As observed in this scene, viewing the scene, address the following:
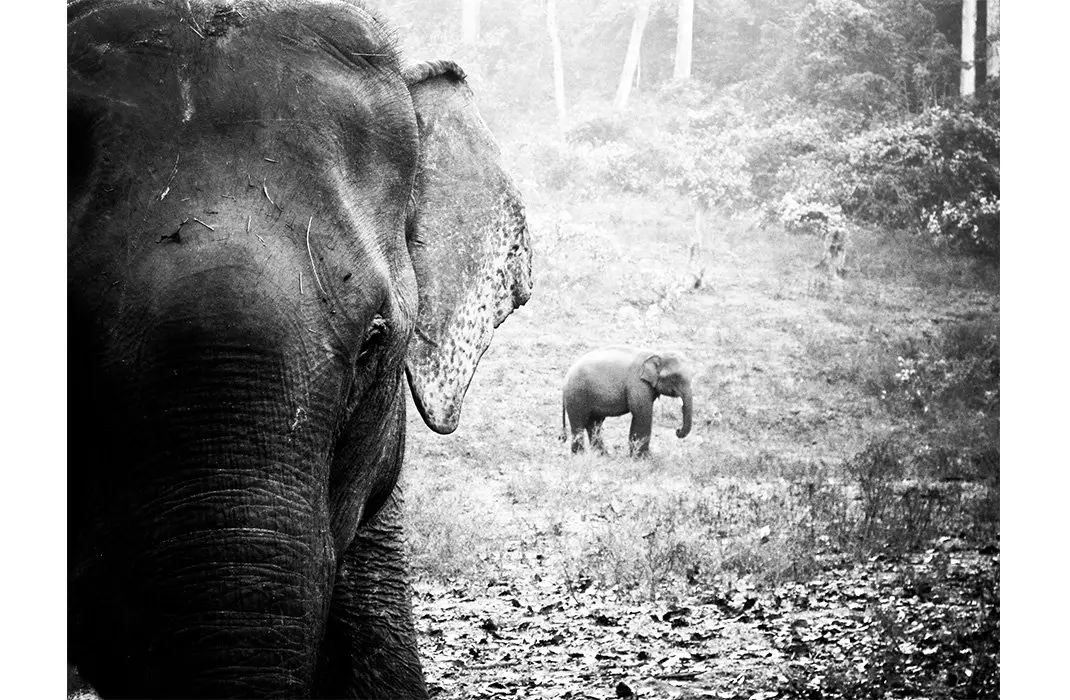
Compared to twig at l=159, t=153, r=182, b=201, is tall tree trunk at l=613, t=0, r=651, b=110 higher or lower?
higher

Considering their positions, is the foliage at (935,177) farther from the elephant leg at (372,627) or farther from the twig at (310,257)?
the twig at (310,257)

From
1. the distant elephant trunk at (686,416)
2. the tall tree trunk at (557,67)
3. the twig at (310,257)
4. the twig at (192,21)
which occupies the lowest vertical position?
the distant elephant trunk at (686,416)

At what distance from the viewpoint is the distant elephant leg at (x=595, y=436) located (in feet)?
16.9

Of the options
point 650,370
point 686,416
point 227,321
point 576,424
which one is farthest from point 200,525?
point 686,416

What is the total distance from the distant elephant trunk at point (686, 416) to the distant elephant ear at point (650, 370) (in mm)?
174

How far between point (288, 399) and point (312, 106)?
73 centimetres

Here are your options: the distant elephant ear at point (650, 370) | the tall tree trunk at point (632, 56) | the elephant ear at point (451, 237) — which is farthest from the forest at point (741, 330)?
the elephant ear at point (451, 237)

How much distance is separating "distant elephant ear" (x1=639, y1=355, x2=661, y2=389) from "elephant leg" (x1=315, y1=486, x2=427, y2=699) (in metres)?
1.63

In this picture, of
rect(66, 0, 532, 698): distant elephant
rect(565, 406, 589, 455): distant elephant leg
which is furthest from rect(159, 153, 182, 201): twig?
rect(565, 406, 589, 455): distant elephant leg

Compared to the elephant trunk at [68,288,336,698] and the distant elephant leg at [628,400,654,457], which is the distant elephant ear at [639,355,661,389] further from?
the elephant trunk at [68,288,336,698]

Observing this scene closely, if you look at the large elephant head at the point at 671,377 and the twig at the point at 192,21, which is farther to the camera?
the large elephant head at the point at 671,377

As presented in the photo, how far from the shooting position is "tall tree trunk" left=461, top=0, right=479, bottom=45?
16.6 feet

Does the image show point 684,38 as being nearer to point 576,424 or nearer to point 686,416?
point 686,416
